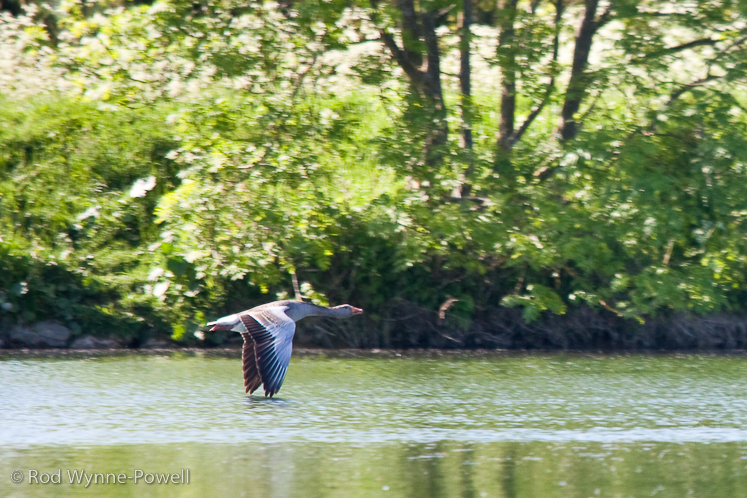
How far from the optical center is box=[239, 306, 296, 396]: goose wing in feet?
28.5

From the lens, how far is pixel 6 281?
13.2 metres

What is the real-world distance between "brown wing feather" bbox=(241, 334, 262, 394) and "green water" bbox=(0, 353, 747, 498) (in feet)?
0.57

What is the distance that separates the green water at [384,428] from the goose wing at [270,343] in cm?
26

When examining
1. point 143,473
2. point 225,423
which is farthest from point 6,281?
point 143,473

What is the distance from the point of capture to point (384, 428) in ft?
26.2

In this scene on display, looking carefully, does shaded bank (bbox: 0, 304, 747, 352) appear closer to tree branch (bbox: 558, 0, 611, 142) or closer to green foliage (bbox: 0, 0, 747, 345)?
green foliage (bbox: 0, 0, 747, 345)

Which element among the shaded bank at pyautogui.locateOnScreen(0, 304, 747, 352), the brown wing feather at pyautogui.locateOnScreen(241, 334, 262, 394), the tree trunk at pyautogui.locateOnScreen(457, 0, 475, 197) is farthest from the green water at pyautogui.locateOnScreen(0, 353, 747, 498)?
the tree trunk at pyautogui.locateOnScreen(457, 0, 475, 197)

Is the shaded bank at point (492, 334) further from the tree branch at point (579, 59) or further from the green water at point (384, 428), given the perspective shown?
the tree branch at point (579, 59)

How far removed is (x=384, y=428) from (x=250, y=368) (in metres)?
1.78

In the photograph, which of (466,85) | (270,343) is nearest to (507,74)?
(466,85)

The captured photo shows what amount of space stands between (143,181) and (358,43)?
3.31 meters

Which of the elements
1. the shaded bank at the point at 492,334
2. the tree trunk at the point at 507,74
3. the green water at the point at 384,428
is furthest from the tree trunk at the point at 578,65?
the green water at the point at 384,428

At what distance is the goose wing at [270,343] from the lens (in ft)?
28.5

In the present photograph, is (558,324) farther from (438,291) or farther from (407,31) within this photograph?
(407,31)
